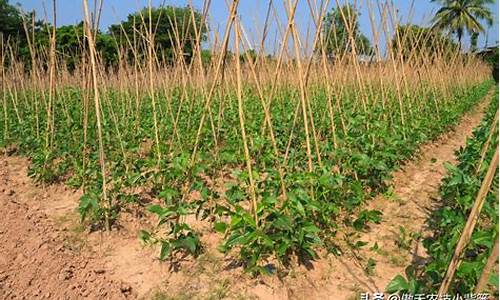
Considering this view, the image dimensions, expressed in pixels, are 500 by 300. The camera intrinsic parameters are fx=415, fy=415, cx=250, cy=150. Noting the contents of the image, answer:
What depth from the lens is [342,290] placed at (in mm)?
2447

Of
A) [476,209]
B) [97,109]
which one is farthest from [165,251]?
[476,209]

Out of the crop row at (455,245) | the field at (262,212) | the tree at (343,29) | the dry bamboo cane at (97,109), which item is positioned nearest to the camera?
the crop row at (455,245)

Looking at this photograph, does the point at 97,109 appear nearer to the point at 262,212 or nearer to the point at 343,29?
the point at 262,212

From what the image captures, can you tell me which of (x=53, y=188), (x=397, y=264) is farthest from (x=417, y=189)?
(x=53, y=188)

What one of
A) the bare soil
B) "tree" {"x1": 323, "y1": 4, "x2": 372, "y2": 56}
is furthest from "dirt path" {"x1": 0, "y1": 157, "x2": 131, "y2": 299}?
"tree" {"x1": 323, "y1": 4, "x2": 372, "y2": 56}

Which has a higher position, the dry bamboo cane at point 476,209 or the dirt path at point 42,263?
the dry bamboo cane at point 476,209

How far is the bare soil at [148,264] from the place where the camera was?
2459 mm

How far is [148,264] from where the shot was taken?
2803 millimetres

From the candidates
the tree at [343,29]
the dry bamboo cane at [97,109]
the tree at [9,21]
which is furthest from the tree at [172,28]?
the tree at [9,21]

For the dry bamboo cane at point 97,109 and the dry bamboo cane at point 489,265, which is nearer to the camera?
the dry bamboo cane at point 489,265

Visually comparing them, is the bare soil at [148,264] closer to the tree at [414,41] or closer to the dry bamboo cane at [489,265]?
the dry bamboo cane at [489,265]

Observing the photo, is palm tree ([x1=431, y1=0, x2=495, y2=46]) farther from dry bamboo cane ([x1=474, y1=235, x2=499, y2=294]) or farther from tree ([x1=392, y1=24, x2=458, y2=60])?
dry bamboo cane ([x1=474, y1=235, x2=499, y2=294])

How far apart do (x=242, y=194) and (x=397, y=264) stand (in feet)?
3.66

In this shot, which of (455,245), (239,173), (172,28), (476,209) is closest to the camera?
(476,209)
